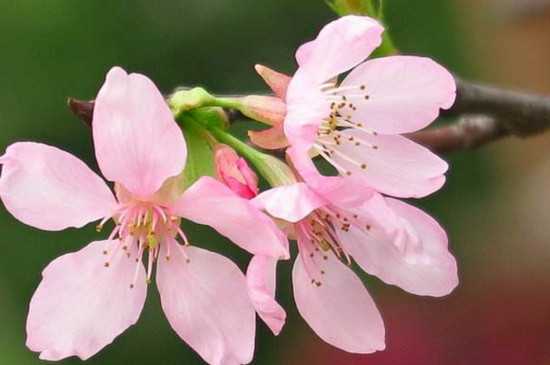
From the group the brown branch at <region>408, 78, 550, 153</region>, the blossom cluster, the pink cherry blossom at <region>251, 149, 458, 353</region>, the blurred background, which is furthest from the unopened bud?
the blurred background

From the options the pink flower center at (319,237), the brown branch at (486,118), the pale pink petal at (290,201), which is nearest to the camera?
the pale pink petal at (290,201)

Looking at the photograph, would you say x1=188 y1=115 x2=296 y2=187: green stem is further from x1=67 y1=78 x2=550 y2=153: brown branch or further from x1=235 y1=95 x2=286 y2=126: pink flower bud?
→ x1=67 y1=78 x2=550 y2=153: brown branch

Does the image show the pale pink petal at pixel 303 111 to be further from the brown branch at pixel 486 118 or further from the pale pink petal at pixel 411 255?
the brown branch at pixel 486 118

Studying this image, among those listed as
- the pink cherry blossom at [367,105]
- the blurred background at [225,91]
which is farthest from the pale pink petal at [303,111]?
the blurred background at [225,91]

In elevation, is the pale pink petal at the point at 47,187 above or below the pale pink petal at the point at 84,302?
above

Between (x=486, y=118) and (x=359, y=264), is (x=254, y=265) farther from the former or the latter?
(x=486, y=118)
